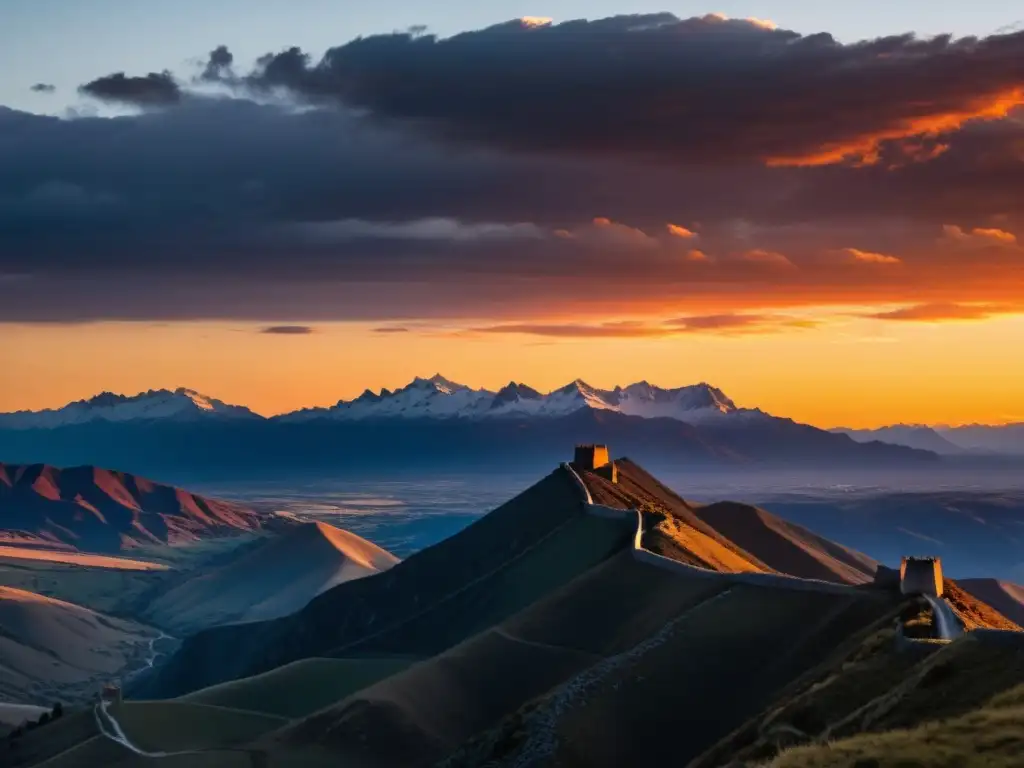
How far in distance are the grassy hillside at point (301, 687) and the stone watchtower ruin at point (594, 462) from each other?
41.7 meters

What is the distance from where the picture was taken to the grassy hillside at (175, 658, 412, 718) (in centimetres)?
14050

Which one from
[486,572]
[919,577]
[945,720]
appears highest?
[919,577]

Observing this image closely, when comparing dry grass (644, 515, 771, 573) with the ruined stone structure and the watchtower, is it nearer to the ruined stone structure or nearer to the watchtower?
the watchtower

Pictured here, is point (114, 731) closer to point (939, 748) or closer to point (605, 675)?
point (605, 675)

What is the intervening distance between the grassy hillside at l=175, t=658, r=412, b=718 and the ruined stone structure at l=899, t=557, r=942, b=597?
6438cm

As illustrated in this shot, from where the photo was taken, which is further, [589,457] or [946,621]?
[589,457]

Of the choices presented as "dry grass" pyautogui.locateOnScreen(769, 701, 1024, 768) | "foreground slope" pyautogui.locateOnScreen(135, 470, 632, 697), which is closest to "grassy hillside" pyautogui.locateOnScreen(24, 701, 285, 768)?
"foreground slope" pyautogui.locateOnScreen(135, 470, 632, 697)

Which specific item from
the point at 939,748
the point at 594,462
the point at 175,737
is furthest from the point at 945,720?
the point at 594,462

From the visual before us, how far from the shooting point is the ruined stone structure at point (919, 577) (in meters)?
87.1

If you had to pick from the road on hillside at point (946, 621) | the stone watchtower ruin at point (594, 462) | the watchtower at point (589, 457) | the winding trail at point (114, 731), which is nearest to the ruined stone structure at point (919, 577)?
the road on hillside at point (946, 621)

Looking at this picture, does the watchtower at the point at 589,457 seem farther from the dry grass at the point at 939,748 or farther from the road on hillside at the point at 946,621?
the dry grass at the point at 939,748

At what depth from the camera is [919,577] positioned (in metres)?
87.3

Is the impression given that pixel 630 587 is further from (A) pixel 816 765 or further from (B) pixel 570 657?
(A) pixel 816 765

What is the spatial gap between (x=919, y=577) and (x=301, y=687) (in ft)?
245
